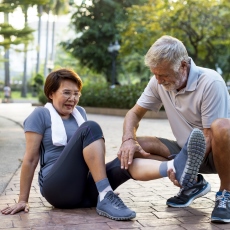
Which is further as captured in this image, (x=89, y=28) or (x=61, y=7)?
(x=61, y=7)

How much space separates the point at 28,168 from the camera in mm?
3846

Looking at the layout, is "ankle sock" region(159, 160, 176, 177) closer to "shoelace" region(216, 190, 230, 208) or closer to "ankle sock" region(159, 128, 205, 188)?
"ankle sock" region(159, 128, 205, 188)

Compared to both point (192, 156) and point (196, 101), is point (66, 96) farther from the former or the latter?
point (192, 156)

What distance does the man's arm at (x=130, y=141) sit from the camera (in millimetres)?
3799

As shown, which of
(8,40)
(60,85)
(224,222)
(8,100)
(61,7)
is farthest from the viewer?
(61,7)

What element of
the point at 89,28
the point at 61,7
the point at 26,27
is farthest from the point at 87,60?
the point at 61,7

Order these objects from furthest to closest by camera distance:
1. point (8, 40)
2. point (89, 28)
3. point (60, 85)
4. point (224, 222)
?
1. point (89, 28)
2. point (8, 40)
3. point (60, 85)
4. point (224, 222)

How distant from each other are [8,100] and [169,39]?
33996mm

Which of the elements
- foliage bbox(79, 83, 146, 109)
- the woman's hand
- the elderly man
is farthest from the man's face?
foliage bbox(79, 83, 146, 109)

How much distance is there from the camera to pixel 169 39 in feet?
12.1

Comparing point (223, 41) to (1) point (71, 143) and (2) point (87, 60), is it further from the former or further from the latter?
(1) point (71, 143)

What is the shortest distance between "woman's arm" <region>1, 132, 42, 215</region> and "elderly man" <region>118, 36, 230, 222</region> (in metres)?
0.59

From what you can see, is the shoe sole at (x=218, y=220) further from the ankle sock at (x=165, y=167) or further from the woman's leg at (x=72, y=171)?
the woman's leg at (x=72, y=171)

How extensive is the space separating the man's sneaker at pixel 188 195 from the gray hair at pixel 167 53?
3.23ft
